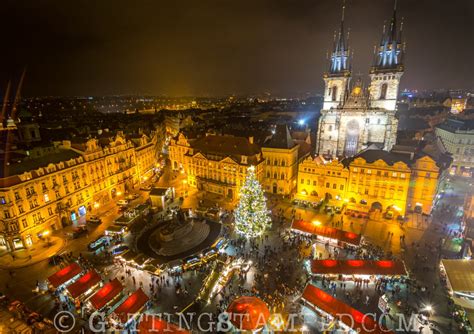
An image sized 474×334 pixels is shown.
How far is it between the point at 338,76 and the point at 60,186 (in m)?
65.3

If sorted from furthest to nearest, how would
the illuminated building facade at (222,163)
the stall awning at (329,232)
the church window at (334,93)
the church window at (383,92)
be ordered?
the church window at (334,93) → the church window at (383,92) → the illuminated building facade at (222,163) → the stall awning at (329,232)

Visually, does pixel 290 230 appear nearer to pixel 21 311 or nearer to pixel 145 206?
pixel 145 206

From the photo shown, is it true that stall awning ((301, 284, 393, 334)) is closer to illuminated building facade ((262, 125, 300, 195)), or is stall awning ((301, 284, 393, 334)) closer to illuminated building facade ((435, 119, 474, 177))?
illuminated building facade ((262, 125, 300, 195))

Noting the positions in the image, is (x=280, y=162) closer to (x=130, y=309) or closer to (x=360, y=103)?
(x=360, y=103)

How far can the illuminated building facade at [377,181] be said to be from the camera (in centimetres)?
4616

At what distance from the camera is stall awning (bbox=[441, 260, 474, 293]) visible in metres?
27.8

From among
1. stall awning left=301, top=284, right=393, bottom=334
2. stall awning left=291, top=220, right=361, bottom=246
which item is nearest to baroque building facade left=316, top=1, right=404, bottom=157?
stall awning left=291, top=220, right=361, bottom=246

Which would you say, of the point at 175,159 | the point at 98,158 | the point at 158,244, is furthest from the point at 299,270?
the point at 175,159

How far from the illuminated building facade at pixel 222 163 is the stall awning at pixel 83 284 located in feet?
106

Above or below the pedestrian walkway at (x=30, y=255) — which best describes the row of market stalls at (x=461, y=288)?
above

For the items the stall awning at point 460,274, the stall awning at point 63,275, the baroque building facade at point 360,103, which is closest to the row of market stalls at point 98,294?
the stall awning at point 63,275

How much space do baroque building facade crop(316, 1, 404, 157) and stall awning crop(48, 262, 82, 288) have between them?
5841 cm

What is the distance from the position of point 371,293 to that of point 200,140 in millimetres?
49334

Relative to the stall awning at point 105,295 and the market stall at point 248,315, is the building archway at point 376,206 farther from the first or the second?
the stall awning at point 105,295
